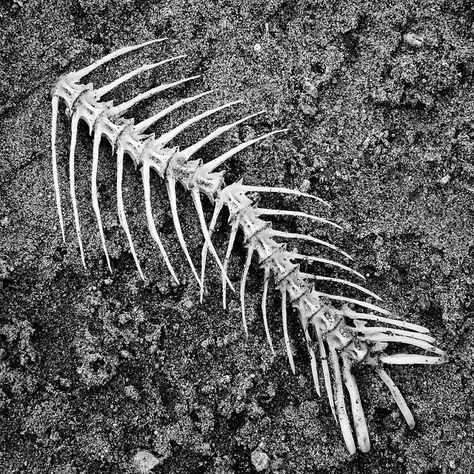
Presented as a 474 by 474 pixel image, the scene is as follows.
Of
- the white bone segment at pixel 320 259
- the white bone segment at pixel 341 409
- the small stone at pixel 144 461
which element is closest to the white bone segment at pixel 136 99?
the white bone segment at pixel 320 259

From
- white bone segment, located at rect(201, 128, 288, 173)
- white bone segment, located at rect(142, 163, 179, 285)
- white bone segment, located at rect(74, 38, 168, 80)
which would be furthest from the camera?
white bone segment, located at rect(74, 38, 168, 80)

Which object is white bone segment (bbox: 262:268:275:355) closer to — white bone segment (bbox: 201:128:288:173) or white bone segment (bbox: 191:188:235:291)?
white bone segment (bbox: 191:188:235:291)

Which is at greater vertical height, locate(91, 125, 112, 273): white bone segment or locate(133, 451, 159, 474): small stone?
locate(91, 125, 112, 273): white bone segment

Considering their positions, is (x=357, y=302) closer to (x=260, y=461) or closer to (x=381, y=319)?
(x=381, y=319)

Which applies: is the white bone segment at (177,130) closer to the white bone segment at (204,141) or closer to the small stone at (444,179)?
the white bone segment at (204,141)

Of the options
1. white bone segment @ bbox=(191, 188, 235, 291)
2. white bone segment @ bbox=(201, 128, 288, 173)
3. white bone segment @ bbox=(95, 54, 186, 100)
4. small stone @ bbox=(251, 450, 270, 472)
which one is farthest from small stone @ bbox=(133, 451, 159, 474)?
white bone segment @ bbox=(95, 54, 186, 100)

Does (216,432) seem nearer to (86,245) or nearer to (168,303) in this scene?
(168,303)
